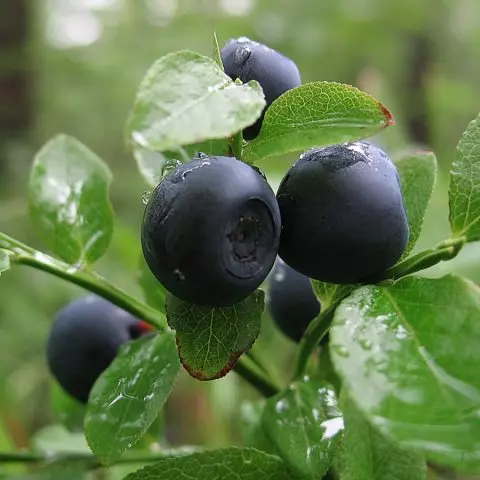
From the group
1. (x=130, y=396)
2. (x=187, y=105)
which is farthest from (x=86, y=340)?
(x=187, y=105)

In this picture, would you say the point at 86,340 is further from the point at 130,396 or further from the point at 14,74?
the point at 14,74

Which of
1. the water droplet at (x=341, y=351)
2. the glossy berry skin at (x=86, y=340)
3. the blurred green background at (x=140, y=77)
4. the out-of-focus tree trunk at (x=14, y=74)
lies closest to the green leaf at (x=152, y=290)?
the glossy berry skin at (x=86, y=340)

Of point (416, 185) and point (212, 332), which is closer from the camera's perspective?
point (212, 332)

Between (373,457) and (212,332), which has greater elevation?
(212,332)

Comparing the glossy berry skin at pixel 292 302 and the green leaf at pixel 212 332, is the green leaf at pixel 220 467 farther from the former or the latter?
the glossy berry skin at pixel 292 302

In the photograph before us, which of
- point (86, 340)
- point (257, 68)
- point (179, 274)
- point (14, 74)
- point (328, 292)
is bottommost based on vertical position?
point (14, 74)

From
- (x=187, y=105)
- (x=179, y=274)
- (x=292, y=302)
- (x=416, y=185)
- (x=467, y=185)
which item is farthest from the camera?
(x=292, y=302)

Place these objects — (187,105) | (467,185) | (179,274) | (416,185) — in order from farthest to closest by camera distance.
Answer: (416,185) < (467,185) < (179,274) < (187,105)
